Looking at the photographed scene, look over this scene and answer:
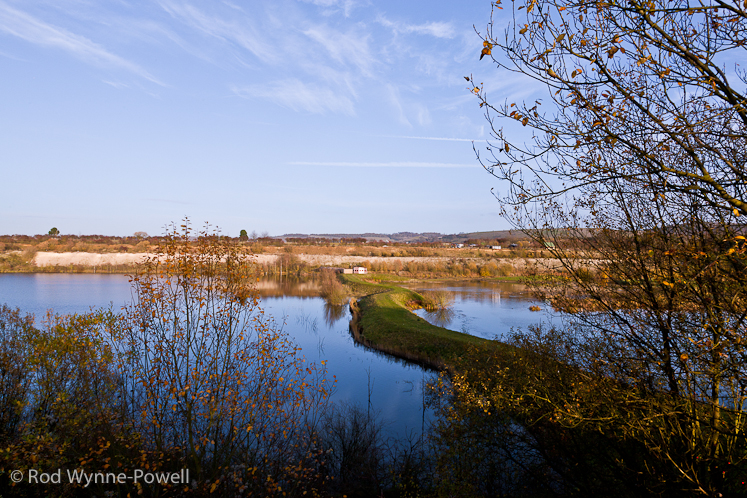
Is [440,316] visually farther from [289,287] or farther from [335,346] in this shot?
[289,287]

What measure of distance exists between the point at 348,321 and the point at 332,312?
11.1ft

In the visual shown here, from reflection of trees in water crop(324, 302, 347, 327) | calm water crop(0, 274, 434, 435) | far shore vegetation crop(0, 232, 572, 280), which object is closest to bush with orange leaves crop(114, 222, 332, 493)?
calm water crop(0, 274, 434, 435)

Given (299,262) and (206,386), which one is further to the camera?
(299,262)

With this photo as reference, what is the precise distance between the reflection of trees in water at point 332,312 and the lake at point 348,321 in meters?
0.08

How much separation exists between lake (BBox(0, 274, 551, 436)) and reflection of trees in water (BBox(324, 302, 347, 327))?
0.08 metres

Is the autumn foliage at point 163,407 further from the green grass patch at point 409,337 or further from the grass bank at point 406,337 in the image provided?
the green grass patch at point 409,337

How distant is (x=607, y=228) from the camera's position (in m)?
5.78

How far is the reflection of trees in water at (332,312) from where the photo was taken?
28656 millimetres

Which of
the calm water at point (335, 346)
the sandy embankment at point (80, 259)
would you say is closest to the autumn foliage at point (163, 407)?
the calm water at point (335, 346)

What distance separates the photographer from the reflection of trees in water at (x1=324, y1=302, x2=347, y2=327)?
28.7 m

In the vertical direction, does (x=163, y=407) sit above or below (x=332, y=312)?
above

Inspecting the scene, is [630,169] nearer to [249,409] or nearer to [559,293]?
[559,293]

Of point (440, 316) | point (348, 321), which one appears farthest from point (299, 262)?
point (440, 316)

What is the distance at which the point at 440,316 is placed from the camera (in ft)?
99.0
